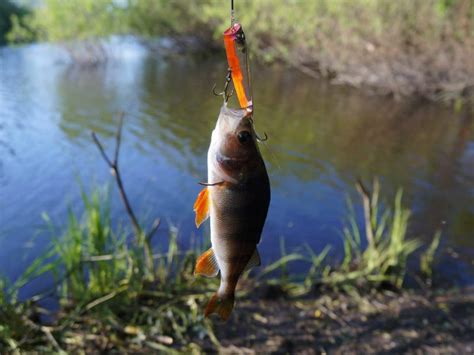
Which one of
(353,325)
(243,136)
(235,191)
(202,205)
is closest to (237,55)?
(243,136)

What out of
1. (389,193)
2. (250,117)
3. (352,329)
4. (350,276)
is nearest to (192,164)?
(389,193)

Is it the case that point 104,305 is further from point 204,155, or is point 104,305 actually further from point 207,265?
point 204,155

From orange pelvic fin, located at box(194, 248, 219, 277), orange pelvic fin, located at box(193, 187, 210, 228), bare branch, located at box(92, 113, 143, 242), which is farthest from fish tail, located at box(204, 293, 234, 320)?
bare branch, located at box(92, 113, 143, 242)

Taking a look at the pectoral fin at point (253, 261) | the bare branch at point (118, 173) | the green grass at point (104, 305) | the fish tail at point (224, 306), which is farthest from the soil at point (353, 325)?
the pectoral fin at point (253, 261)

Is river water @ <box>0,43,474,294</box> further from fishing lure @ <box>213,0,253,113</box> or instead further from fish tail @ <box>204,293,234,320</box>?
fishing lure @ <box>213,0,253,113</box>

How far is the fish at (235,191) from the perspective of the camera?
1.60m

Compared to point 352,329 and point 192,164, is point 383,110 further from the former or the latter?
point 352,329

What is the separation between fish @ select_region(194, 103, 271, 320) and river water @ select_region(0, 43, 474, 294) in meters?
3.90

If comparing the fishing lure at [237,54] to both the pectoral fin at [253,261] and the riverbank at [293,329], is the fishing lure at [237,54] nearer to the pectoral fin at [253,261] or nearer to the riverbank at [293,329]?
the pectoral fin at [253,261]

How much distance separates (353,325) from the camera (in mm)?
4297

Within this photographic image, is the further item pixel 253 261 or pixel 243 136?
pixel 253 261

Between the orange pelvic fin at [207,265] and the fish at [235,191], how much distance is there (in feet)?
0.21

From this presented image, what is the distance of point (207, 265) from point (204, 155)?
8476mm

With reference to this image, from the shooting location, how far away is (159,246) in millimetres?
6289
